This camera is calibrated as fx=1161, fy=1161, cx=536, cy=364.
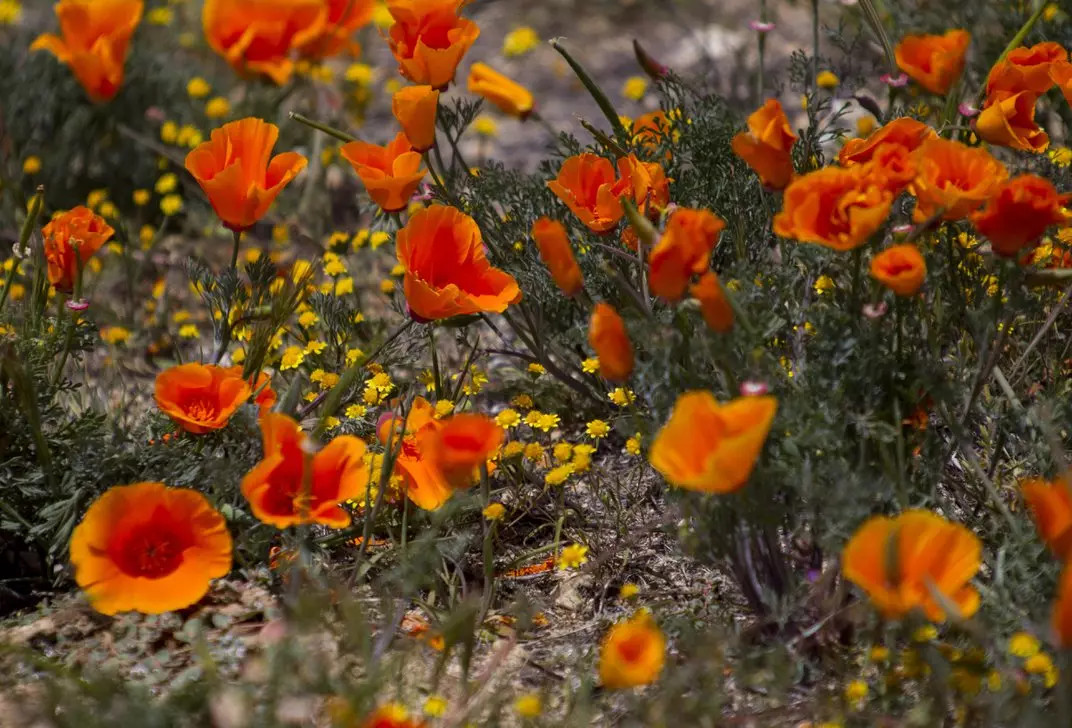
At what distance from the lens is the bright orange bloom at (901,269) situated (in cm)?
156

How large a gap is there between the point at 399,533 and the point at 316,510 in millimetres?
415

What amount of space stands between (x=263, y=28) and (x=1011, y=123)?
1692 mm

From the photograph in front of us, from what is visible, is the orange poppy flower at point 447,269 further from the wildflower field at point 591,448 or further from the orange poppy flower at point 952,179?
the orange poppy flower at point 952,179

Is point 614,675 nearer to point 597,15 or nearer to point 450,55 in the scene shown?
point 450,55

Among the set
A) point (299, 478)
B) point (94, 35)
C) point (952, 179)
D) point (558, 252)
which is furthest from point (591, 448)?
point (94, 35)

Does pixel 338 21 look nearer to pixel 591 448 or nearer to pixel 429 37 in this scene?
pixel 429 37

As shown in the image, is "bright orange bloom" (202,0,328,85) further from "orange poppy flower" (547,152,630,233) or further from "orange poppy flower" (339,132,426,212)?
"orange poppy flower" (547,152,630,233)

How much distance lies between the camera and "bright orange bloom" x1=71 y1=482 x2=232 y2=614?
5.66 ft

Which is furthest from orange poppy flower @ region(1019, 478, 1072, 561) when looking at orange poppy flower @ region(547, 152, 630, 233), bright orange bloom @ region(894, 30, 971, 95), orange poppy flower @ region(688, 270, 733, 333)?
bright orange bloom @ region(894, 30, 971, 95)

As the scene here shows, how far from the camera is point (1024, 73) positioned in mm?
1985

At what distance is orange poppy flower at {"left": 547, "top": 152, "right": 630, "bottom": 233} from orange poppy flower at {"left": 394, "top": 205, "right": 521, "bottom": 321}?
170 millimetres

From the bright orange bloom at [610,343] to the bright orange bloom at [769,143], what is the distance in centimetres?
35

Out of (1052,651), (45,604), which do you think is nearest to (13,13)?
(45,604)

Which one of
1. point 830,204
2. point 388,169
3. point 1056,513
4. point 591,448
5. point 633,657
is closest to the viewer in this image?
point 1056,513
